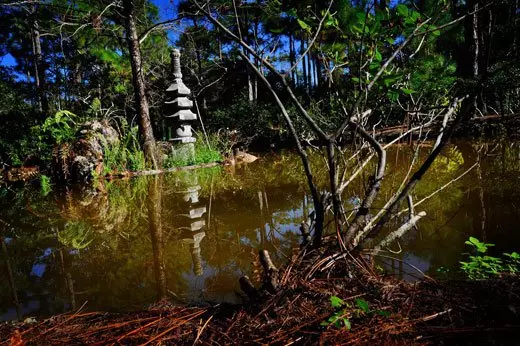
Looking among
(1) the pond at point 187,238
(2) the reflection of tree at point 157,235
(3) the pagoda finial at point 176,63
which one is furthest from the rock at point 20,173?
(2) the reflection of tree at point 157,235

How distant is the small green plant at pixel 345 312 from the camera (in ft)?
3.15

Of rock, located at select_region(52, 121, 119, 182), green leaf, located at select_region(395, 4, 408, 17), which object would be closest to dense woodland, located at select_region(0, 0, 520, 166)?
green leaf, located at select_region(395, 4, 408, 17)

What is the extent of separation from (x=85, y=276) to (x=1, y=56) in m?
30.4

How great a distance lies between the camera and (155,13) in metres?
16.2

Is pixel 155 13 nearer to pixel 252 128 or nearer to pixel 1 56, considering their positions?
pixel 252 128

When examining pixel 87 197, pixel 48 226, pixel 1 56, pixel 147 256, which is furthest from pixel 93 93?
pixel 147 256

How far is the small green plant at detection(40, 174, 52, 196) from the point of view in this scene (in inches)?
219

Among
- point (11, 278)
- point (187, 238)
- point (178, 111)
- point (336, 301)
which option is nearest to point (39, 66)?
point (178, 111)

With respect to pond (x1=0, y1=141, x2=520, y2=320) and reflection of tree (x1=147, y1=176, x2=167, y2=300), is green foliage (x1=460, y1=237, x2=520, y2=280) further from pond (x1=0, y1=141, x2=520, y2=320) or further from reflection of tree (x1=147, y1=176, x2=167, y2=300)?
reflection of tree (x1=147, y1=176, x2=167, y2=300)

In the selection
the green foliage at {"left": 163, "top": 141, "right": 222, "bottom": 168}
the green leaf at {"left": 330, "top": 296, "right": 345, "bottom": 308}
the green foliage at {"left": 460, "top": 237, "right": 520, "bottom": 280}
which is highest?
the green foliage at {"left": 163, "top": 141, "right": 222, "bottom": 168}

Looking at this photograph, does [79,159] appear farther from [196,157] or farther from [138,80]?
[196,157]

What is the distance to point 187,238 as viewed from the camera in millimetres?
2543

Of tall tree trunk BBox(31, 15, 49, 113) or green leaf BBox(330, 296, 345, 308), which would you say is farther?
tall tree trunk BBox(31, 15, 49, 113)

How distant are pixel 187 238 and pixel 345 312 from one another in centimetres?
176
